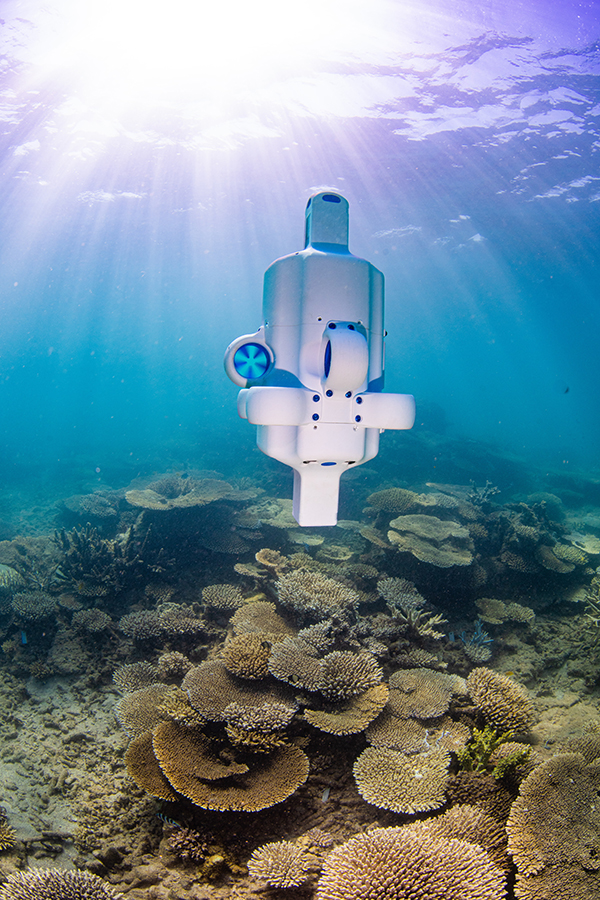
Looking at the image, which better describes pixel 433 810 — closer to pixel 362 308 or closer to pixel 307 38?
pixel 362 308

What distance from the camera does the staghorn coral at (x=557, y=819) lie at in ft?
7.75

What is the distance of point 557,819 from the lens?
2566 mm

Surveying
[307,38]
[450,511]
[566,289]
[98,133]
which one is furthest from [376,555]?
[566,289]

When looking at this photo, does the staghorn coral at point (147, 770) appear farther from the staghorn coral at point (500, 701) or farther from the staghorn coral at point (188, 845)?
the staghorn coral at point (500, 701)

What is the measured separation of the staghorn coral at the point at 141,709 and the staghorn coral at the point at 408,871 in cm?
197

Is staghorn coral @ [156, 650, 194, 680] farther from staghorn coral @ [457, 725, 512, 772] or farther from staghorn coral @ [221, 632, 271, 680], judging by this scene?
staghorn coral @ [457, 725, 512, 772]

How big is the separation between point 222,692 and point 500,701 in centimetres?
249

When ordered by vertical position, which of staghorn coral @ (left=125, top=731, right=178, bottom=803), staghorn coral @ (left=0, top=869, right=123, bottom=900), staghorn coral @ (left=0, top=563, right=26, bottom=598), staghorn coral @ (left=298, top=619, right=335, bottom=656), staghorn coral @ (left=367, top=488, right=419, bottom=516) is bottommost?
staghorn coral @ (left=0, top=563, right=26, bottom=598)

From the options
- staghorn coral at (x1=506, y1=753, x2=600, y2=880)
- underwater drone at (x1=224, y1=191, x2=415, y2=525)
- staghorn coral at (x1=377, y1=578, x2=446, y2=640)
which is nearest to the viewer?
underwater drone at (x1=224, y1=191, x2=415, y2=525)

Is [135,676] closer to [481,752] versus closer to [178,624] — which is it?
[178,624]

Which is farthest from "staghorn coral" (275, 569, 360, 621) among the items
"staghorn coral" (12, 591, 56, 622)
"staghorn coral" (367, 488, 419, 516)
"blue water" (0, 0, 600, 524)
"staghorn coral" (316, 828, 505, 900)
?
"blue water" (0, 0, 600, 524)

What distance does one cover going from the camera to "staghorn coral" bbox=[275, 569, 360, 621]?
4.76m

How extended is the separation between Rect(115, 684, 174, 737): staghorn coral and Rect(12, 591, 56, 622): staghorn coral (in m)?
2.25

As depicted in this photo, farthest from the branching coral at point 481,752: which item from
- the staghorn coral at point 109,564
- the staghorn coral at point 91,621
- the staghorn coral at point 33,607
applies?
the staghorn coral at point 33,607
